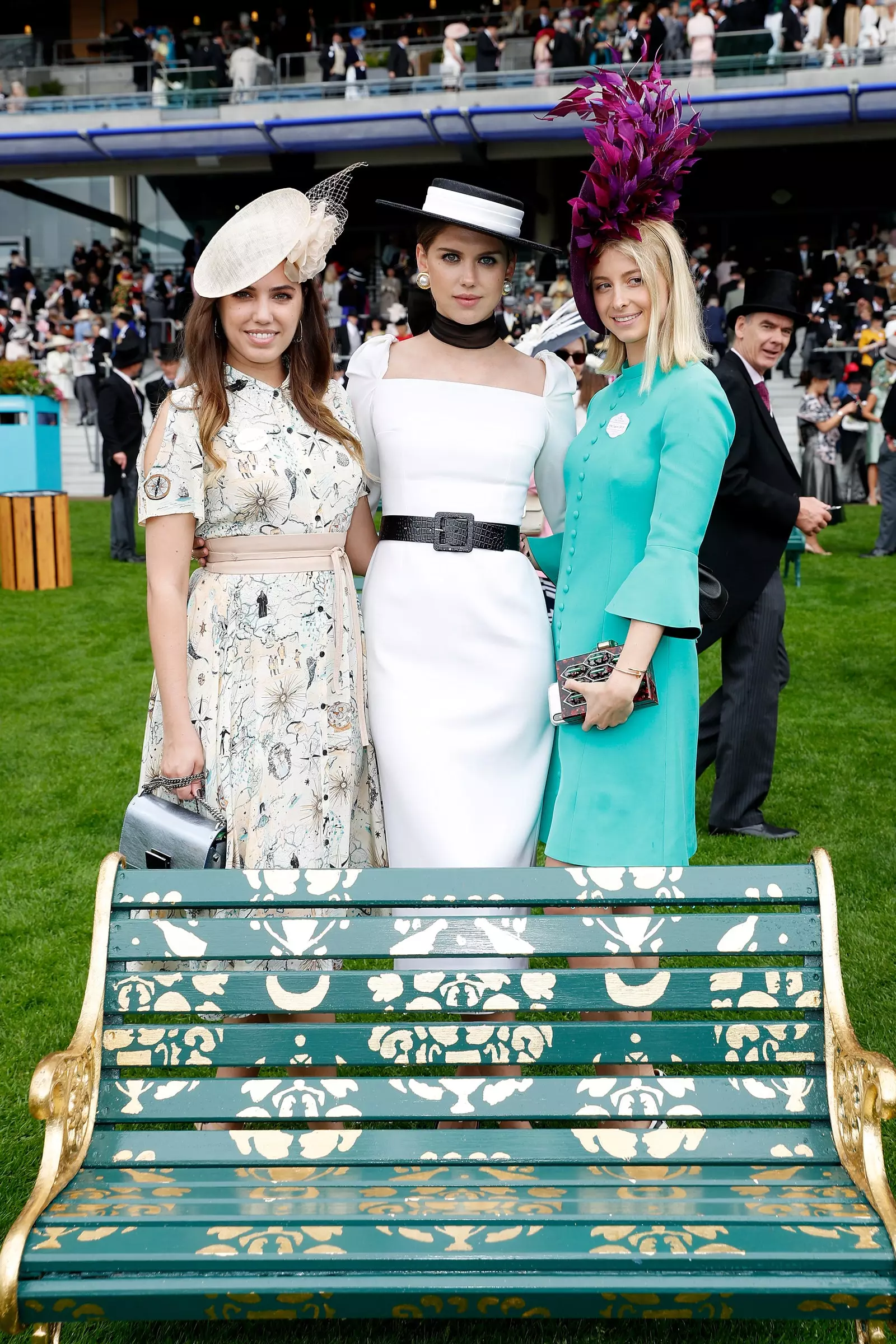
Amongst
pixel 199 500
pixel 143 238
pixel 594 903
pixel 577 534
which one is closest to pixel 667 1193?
pixel 594 903

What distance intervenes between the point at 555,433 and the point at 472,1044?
1453 millimetres

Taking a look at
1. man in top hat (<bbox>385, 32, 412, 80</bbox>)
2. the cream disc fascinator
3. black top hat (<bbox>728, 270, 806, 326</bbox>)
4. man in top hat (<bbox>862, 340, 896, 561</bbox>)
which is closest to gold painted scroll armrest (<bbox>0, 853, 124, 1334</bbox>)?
the cream disc fascinator

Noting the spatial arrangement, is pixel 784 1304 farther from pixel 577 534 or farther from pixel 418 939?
pixel 577 534

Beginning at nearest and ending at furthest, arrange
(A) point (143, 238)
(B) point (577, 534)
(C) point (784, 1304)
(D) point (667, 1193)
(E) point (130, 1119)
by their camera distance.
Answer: (C) point (784, 1304)
(D) point (667, 1193)
(E) point (130, 1119)
(B) point (577, 534)
(A) point (143, 238)

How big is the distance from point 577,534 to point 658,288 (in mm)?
551

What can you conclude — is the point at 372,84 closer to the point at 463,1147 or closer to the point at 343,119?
the point at 343,119

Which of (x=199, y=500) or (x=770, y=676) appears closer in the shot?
(x=199, y=500)

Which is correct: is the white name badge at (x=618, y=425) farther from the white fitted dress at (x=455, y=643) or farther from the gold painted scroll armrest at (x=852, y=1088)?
the gold painted scroll armrest at (x=852, y=1088)

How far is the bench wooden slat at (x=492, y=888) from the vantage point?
233 cm

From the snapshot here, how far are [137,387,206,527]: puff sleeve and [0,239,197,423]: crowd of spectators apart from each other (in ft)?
59.4

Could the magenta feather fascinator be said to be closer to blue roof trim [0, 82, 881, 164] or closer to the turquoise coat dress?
the turquoise coat dress

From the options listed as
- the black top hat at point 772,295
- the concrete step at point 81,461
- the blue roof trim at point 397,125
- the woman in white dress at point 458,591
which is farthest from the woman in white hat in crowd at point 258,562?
the blue roof trim at point 397,125

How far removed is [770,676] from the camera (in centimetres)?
546

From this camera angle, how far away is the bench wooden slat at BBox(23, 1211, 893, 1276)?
75.4 inches
